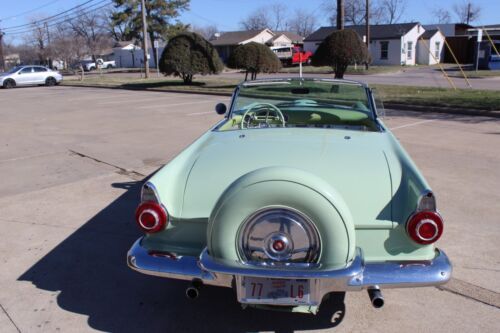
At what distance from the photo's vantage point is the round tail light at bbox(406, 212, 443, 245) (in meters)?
2.57

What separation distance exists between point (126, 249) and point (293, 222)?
85.8 inches

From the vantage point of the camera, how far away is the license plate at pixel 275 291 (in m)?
2.40

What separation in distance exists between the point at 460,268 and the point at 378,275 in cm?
142

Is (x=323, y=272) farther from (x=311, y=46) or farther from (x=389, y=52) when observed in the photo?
(x=311, y=46)

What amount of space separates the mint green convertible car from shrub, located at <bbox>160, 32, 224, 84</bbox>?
2004 centimetres

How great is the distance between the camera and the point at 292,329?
2896 millimetres

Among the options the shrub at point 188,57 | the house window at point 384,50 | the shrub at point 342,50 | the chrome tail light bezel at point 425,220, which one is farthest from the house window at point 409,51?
the chrome tail light bezel at point 425,220

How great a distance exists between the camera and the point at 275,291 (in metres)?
2.43

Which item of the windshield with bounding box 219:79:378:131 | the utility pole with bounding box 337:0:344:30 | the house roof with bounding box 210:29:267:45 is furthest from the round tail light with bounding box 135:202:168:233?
the house roof with bounding box 210:29:267:45

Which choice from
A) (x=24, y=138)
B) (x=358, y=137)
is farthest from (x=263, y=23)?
(x=358, y=137)

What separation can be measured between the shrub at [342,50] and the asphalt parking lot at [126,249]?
9.85 metres

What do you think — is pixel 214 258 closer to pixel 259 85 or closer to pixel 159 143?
pixel 259 85

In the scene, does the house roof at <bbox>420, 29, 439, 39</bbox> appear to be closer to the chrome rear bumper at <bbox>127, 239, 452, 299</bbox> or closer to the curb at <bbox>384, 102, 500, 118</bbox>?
the curb at <bbox>384, 102, 500, 118</bbox>

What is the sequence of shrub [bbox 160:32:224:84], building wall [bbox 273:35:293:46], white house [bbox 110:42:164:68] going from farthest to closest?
white house [bbox 110:42:164:68]
building wall [bbox 273:35:293:46]
shrub [bbox 160:32:224:84]
